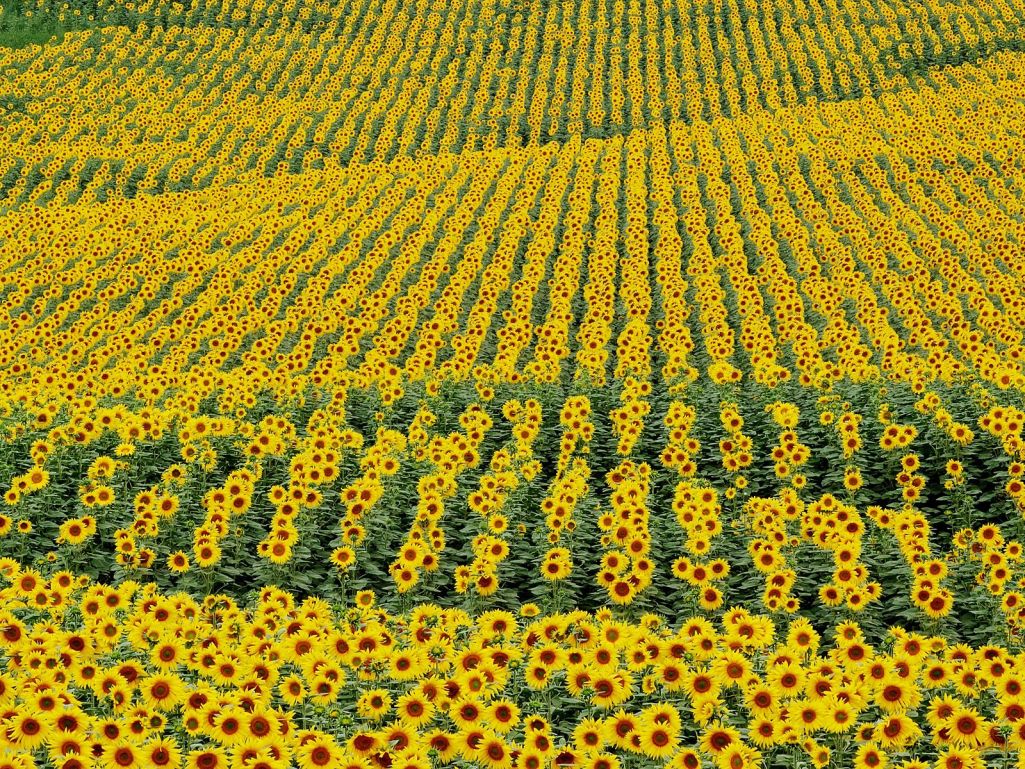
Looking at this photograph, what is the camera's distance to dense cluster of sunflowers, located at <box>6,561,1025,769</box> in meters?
5.01

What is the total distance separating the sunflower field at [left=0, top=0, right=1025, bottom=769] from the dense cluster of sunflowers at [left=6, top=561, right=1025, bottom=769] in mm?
28

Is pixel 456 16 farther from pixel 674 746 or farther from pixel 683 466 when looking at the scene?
pixel 674 746

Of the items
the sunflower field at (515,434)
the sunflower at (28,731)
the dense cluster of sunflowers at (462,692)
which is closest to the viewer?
the sunflower at (28,731)

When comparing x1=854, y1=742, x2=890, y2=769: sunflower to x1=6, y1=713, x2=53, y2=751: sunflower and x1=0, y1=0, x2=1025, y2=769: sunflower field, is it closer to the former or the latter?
x1=0, y1=0, x2=1025, y2=769: sunflower field

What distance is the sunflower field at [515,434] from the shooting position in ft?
18.6

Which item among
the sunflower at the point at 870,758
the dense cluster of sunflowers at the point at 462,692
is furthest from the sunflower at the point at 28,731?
the sunflower at the point at 870,758

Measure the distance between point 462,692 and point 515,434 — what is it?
6.27m

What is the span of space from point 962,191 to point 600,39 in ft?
79.9

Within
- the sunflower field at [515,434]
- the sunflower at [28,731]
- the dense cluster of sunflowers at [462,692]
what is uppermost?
the sunflower at [28,731]

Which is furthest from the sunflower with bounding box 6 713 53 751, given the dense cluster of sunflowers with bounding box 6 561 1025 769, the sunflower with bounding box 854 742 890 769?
the sunflower with bounding box 854 742 890 769

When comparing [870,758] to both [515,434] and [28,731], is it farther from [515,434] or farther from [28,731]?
[515,434]

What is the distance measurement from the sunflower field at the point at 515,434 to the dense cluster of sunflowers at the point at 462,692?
3 centimetres

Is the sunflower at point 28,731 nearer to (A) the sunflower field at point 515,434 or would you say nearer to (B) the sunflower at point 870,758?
(A) the sunflower field at point 515,434

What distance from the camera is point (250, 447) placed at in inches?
444
